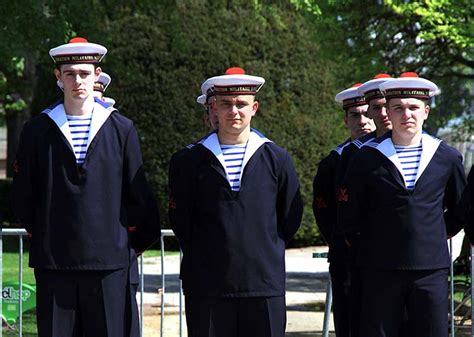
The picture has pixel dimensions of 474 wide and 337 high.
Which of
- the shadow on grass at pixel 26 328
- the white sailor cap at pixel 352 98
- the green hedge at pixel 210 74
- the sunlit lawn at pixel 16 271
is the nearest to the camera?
the white sailor cap at pixel 352 98

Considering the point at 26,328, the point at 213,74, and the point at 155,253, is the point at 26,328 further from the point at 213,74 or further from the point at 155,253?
the point at 213,74

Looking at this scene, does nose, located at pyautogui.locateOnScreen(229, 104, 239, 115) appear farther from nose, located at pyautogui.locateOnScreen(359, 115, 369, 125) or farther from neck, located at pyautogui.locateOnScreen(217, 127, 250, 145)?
nose, located at pyautogui.locateOnScreen(359, 115, 369, 125)

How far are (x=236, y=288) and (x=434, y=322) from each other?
45.6 inches

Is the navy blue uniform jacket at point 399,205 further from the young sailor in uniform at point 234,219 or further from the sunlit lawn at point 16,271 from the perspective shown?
the sunlit lawn at point 16,271

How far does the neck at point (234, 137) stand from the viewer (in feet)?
20.4

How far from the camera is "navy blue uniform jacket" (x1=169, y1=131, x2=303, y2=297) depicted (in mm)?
6051

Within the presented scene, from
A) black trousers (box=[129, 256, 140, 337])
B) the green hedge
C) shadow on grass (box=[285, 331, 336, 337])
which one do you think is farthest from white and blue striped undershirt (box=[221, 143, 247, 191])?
the green hedge

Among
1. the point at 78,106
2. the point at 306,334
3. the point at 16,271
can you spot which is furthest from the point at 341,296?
the point at 16,271

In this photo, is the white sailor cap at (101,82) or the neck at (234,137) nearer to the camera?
the neck at (234,137)

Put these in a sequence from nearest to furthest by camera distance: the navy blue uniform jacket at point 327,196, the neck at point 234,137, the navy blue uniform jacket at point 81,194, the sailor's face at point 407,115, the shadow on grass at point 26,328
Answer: the navy blue uniform jacket at point 81,194, the neck at point 234,137, the sailor's face at point 407,115, the navy blue uniform jacket at point 327,196, the shadow on grass at point 26,328

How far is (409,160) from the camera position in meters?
6.39

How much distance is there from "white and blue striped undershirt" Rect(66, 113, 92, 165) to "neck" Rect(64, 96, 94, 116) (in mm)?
23

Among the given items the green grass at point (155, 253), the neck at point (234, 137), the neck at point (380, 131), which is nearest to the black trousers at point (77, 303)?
the neck at point (234, 137)

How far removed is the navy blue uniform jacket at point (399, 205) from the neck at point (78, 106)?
1590 millimetres
